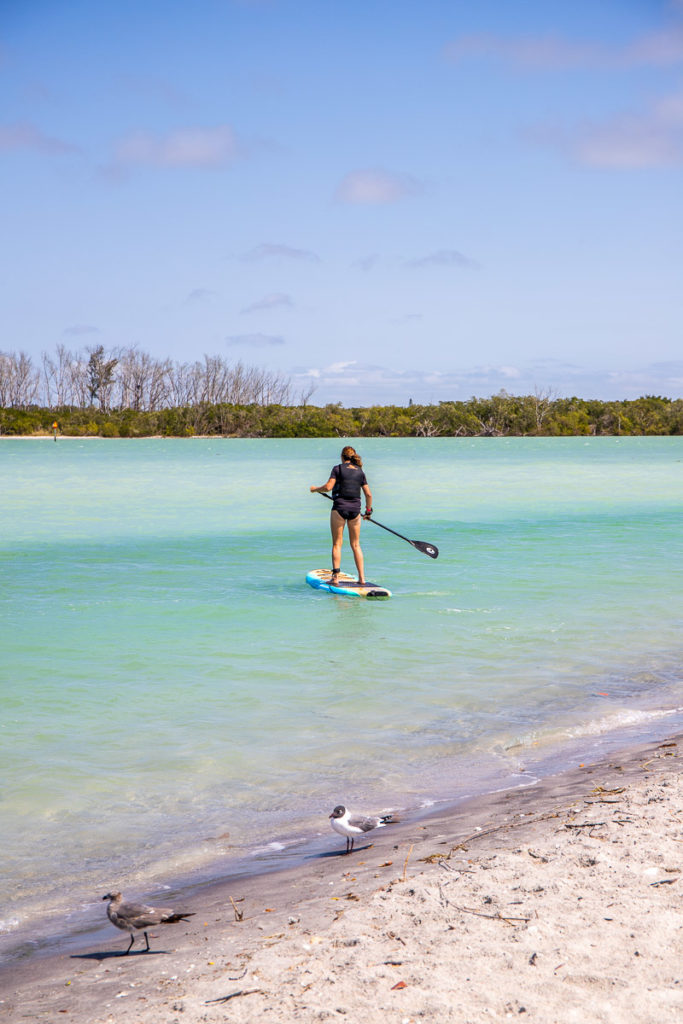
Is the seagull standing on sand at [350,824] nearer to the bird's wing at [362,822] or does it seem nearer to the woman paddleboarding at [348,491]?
the bird's wing at [362,822]

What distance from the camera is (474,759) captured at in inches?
283

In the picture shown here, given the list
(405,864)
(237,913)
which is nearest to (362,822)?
(405,864)

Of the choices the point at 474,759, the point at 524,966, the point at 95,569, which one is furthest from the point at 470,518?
the point at 524,966

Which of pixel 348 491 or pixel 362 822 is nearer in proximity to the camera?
pixel 362 822

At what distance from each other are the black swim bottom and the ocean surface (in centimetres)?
141

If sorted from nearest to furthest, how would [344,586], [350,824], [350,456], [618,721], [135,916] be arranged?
[135,916], [350,824], [618,721], [350,456], [344,586]

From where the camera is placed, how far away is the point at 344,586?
14273 mm

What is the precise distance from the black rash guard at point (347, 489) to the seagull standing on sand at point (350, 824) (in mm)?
8185

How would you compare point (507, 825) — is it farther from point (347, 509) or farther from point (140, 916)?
point (347, 509)

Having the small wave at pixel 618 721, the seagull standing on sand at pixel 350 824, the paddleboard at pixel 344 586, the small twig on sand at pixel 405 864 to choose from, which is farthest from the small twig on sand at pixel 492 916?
the paddleboard at pixel 344 586

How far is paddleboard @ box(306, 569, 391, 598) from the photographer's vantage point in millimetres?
13961

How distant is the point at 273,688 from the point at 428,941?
5.77 metres

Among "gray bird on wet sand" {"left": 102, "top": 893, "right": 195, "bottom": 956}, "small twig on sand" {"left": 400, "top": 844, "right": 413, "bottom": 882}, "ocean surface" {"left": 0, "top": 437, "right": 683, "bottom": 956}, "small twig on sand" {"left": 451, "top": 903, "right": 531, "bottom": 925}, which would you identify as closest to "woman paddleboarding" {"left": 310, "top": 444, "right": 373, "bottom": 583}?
"ocean surface" {"left": 0, "top": 437, "right": 683, "bottom": 956}

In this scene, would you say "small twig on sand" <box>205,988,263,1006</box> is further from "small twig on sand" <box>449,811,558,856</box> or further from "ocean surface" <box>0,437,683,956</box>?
"small twig on sand" <box>449,811,558,856</box>
